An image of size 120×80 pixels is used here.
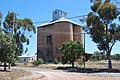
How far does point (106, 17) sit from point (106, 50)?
590 cm

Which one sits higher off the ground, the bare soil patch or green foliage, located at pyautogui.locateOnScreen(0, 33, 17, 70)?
green foliage, located at pyautogui.locateOnScreen(0, 33, 17, 70)

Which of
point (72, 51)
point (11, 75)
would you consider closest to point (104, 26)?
point (72, 51)

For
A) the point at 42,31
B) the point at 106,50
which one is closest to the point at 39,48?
the point at 42,31

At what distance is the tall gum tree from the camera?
42.6 m

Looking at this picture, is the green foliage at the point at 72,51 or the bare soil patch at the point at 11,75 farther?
the green foliage at the point at 72,51

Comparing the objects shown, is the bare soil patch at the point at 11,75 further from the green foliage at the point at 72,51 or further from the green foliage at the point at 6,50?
the green foliage at the point at 72,51

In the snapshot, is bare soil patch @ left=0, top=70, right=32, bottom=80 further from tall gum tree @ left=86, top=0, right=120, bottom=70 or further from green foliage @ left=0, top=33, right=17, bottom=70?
tall gum tree @ left=86, top=0, right=120, bottom=70

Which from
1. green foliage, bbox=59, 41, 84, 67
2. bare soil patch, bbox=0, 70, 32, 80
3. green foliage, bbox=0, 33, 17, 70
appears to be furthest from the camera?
green foliage, bbox=59, 41, 84, 67

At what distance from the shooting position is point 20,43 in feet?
223

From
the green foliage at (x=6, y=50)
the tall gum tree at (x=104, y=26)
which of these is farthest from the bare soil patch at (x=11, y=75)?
the tall gum tree at (x=104, y=26)

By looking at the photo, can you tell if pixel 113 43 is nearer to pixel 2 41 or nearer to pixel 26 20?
pixel 2 41

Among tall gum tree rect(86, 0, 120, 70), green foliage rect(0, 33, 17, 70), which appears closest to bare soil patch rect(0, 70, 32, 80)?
green foliage rect(0, 33, 17, 70)

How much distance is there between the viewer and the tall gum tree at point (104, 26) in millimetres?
42625

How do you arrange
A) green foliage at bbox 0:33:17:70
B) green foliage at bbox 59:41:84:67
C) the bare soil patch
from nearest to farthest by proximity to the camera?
the bare soil patch
green foliage at bbox 0:33:17:70
green foliage at bbox 59:41:84:67
